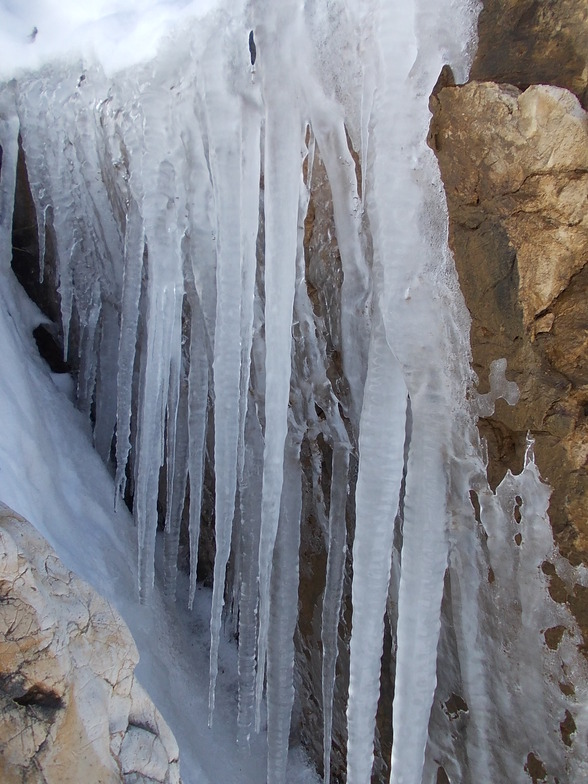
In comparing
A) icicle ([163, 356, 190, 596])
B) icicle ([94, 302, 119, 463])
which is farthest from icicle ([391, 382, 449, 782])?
icicle ([94, 302, 119, 463])

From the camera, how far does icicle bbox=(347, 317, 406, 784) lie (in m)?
1.48

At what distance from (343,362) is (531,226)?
64 centimetres

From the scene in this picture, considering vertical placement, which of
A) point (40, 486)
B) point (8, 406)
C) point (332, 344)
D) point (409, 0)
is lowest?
point (40, 486)

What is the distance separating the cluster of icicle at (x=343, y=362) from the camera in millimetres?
1440

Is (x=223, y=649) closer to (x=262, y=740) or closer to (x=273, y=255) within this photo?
Result: (x=262, y=740)

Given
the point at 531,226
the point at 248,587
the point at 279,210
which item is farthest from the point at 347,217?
the point at 248,587

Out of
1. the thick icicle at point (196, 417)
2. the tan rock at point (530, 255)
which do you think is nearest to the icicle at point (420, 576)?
the tan rock at point (530, 255)

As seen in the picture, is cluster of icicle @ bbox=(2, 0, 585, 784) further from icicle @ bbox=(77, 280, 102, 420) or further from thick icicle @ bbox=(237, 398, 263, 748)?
icicle @ bbox=(77, 280, 102, 420)

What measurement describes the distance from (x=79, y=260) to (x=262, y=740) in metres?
2.04

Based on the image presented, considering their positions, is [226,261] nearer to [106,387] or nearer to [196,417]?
[196,417]

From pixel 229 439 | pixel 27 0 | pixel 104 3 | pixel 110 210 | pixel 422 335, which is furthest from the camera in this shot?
pixel 110 210

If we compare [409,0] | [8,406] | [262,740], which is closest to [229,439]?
[8,406]

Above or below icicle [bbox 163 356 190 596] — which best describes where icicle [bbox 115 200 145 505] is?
above

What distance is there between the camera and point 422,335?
146cm
